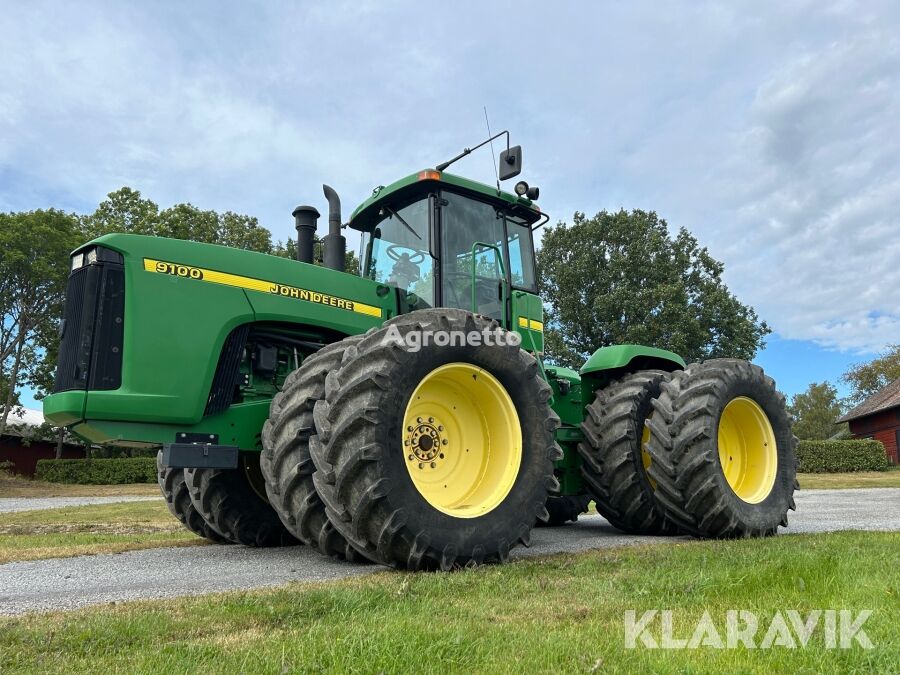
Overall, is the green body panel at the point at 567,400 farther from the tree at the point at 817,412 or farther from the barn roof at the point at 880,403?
the tree at the point at 817,412

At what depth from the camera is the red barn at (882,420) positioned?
38.8 metres

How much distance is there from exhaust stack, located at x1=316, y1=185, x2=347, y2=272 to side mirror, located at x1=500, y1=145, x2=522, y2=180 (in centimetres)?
163

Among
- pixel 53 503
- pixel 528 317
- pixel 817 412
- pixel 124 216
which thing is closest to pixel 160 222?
pixel 124 216

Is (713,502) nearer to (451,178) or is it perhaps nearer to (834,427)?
(451,178)

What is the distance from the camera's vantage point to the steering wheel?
6293 mm

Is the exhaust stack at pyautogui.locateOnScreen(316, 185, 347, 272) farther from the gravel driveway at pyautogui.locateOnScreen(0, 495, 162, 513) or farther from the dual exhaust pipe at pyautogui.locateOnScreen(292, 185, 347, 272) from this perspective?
the gravel driveway at pyautogui.locateOnScreen(0, 495, 162, 513)

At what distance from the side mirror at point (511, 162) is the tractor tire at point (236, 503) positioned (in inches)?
130

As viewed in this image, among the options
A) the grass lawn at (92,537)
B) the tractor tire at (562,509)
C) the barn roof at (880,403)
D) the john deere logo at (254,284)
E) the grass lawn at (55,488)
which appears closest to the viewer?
the john deere logo at (254,284)

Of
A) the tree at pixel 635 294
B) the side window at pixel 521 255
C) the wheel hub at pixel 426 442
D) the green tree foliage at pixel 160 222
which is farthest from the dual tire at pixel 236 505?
the tree at pixel 635 294

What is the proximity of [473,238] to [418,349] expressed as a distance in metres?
2.23

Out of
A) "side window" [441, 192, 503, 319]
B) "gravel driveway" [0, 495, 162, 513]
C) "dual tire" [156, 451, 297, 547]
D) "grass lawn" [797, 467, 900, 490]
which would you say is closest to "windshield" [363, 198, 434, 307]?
"side window" [441, 192, 503, 319]

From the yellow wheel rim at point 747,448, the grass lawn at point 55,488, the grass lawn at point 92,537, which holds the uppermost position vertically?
the yellow wheel rim at point 747,448

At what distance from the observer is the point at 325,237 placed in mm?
6629

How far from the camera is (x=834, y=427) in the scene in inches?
2472
